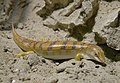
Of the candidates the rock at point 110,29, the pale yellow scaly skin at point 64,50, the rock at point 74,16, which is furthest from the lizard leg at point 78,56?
the rock at point 74,16

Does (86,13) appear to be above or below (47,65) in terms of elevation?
above

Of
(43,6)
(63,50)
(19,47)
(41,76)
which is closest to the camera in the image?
(41,76)

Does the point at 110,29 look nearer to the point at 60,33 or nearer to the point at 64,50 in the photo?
the point at 64,50

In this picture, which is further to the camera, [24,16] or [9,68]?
[24,16]

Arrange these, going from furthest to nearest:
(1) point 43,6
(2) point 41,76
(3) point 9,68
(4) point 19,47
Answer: (1) point 43,6 < (4) point 19,47 < (3) point 9,68 < (2) point 41,76

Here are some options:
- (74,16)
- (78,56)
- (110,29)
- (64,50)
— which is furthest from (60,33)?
(110,29)

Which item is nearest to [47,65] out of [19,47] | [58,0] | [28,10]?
[19,47]

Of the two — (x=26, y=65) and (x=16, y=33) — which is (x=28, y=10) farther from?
(x=26, y=65)

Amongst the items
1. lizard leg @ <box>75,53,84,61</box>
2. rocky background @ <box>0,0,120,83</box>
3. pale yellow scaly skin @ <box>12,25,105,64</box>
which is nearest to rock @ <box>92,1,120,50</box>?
rocky background @ <box>0,0,120,83</box>

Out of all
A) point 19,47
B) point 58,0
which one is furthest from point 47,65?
point 58,0
